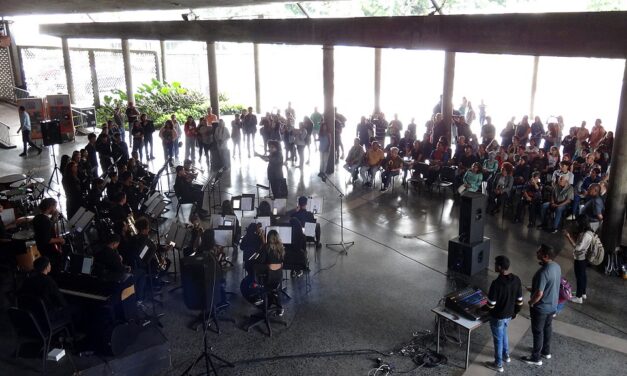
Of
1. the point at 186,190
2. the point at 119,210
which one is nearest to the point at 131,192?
the point at 186,190

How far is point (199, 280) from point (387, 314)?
2.86 metres

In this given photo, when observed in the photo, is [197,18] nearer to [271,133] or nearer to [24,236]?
[271,133]

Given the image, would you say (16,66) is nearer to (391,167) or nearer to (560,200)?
(391,167)

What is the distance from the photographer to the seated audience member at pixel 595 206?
29.7 feet

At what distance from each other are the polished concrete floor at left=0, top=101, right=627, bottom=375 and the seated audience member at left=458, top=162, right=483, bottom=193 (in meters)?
0.87

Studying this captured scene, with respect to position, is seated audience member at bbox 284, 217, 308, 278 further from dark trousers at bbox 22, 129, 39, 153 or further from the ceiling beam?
dark trousers at bbox 22, 129, 39, 153

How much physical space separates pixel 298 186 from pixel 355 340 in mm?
7596

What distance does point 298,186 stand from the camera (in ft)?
47.0

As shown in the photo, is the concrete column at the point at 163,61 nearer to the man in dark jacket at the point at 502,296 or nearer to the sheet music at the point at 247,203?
the sheet music at the point at 247,203

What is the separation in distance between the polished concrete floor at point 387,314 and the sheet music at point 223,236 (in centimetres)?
74

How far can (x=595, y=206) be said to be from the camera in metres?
9.14

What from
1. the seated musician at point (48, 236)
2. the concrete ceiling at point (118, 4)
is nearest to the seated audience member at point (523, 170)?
the concrete ceiling at point (118, 4)

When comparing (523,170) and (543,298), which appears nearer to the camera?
(543,298)

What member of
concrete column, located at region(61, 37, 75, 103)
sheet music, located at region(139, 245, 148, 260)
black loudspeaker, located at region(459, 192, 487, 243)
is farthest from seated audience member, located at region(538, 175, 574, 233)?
concrete column, located at region(61, 37, 75, 103)
